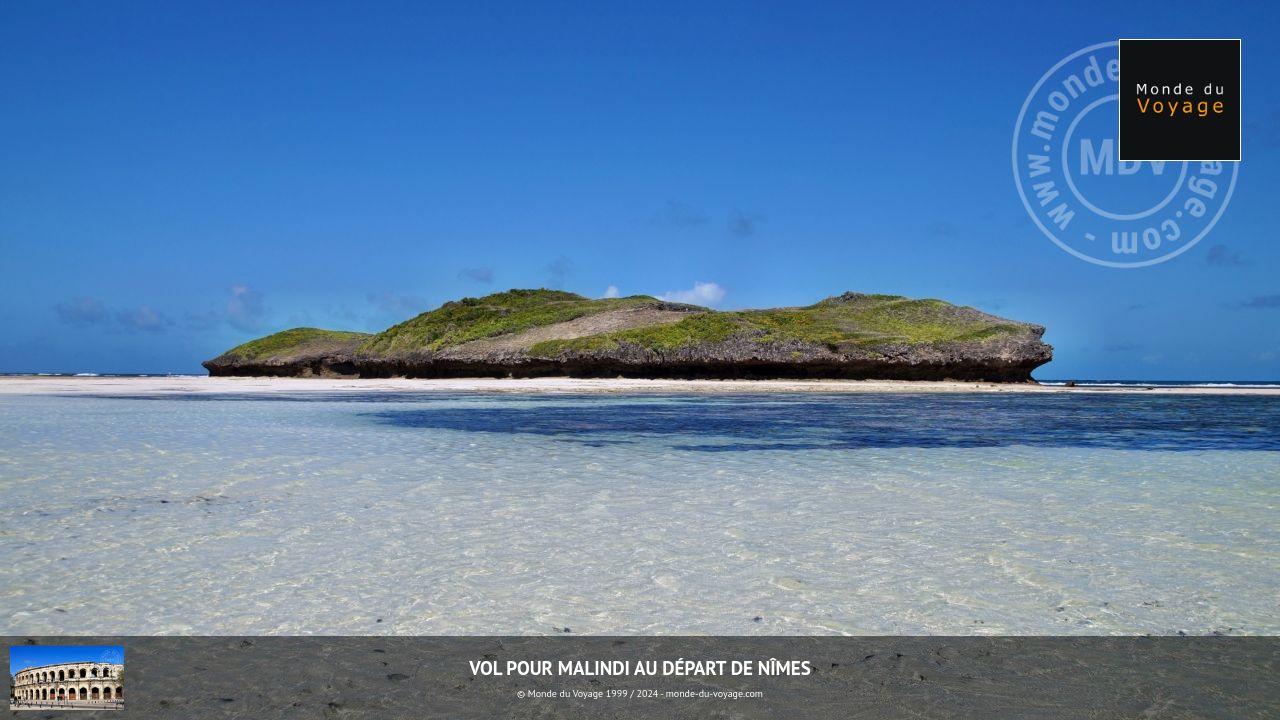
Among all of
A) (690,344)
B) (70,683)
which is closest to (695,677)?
(70,683)

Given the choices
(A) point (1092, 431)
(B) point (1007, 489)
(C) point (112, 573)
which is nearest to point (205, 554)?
(C) point (112, 573)

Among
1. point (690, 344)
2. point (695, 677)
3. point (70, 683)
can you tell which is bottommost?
point (695, 677)

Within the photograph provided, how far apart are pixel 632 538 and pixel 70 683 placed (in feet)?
14.5

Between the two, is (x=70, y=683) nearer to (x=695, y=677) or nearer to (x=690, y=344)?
(x=695, y=677)

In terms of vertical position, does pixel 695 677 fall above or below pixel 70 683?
below

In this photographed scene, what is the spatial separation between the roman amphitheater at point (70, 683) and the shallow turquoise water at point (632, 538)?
0.97 metres

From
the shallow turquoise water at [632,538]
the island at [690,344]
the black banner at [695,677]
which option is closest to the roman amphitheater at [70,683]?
the black banner at [695,677]

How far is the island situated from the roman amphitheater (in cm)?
5448

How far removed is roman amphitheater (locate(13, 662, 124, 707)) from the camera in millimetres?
3816

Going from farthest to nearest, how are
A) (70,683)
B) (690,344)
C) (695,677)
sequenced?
(690,344) → (695,677) → (70,683)

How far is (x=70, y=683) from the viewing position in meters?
3.87

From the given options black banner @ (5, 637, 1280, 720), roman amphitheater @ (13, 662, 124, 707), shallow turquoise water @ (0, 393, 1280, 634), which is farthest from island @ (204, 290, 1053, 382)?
roman amphitheater @ (13, 662, 124, 707)

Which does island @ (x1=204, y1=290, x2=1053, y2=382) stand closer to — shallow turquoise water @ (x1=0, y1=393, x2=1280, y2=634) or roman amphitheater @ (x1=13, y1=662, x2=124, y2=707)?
shallow turquoise water @ (x1=0, y1=393, x2=1280, y2=634)

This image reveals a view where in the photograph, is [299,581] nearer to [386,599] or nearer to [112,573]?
[386,599]
